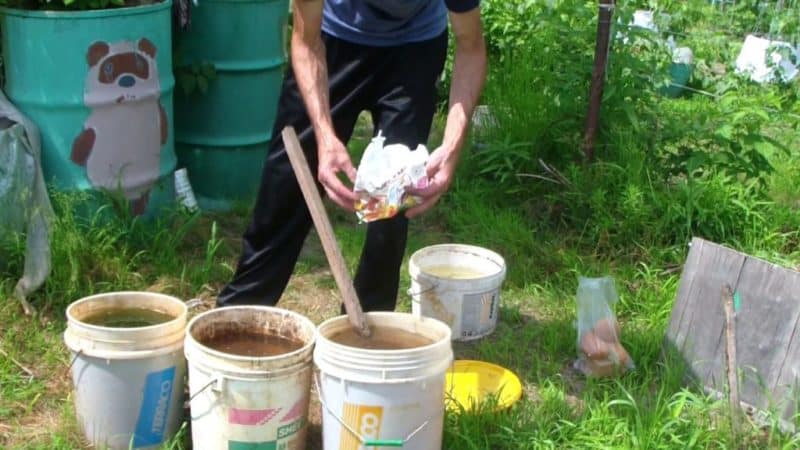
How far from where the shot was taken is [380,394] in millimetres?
2758

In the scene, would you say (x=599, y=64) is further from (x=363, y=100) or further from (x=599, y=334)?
(x=363, y=100)

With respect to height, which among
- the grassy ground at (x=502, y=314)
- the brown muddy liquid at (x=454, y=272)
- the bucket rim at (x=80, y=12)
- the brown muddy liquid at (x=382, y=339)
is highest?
the bucket rim at (x=80, y=12)

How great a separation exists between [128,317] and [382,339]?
2.52 ft

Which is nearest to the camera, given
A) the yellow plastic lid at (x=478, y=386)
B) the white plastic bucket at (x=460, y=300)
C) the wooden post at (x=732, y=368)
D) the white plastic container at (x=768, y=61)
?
the wooden post at (x=732, y=368)

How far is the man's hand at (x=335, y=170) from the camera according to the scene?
299 cm

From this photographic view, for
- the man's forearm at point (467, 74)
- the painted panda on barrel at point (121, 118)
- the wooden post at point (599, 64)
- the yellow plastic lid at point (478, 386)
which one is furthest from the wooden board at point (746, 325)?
the painted panda on barrel at point (121, 118)

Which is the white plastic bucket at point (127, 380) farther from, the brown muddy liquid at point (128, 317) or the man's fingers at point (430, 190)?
the man's fingers at point (430, 190)

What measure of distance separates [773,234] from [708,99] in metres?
2.27

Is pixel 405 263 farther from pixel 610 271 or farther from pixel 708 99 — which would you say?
pixel 708 99

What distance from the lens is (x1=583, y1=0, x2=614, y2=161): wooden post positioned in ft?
15.0

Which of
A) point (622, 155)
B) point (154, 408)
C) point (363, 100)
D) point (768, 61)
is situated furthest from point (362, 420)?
point (768, 61)

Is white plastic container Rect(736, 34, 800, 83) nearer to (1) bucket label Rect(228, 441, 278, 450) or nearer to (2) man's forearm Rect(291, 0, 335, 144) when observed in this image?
(2) man's forearm Rect(291, 0, 335, 144)

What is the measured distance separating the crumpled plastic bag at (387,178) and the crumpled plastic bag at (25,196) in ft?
5.06

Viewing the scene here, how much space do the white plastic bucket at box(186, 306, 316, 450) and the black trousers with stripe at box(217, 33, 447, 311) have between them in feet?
1.79
